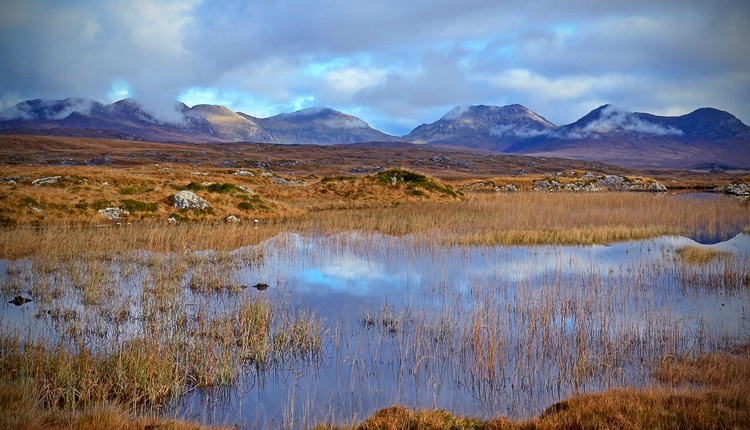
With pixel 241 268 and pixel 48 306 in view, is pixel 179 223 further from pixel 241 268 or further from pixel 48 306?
pixel 48 306

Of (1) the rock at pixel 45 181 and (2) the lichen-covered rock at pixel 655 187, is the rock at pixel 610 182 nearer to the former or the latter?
(2) the lichen-covered rock at pixel 655 187

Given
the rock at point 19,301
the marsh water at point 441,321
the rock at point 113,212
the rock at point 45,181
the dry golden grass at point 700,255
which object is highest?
the rock at point 45,181

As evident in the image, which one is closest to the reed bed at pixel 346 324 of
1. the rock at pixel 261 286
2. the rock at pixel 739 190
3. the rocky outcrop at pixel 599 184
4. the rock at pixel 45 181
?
the rock at pixel 261 286

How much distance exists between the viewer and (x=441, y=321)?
1125cm

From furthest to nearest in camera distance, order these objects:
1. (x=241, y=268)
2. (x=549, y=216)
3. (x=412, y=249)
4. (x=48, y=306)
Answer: (x=549, y=216), (x=412, y=249), (x=241, y=268), (x=48, y=306)

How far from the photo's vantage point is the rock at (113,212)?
27.7 meters

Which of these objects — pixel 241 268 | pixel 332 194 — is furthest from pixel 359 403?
pixel 332 194

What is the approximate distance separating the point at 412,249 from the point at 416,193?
25993 millimetres

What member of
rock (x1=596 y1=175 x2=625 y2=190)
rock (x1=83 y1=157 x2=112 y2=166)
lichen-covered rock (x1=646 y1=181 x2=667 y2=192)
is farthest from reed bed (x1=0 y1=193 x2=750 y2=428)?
rock (x1=83 y1=157 x2=112 y2=166)

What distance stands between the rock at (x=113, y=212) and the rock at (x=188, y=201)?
3304 millimetres

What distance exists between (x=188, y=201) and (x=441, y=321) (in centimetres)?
2453

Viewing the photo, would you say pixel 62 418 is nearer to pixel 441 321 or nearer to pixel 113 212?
pixel 441 321

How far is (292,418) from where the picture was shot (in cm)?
666

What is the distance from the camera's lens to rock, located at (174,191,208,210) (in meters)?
30.9
